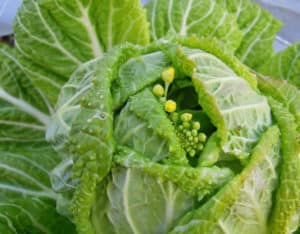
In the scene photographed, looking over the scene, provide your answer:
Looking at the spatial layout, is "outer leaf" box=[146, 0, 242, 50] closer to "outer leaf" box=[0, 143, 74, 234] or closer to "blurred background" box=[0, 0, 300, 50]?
"outer leaf" box=[0, 143, 74, 234]

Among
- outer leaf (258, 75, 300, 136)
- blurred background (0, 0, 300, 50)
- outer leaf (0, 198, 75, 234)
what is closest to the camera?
outer leaf (258, 75, 300, 136)

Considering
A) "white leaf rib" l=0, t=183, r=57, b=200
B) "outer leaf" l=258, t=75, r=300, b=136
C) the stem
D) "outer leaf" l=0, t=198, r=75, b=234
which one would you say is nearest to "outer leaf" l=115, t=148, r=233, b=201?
"outer leaf" l=258, t=75, r=300, b=136

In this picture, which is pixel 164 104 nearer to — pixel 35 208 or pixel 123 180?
pixel 123 180

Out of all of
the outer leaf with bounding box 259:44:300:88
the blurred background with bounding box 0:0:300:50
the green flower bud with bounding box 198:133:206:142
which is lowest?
the blurred background with bounding box 0:0:300:50

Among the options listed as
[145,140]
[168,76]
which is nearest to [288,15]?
[168,76]

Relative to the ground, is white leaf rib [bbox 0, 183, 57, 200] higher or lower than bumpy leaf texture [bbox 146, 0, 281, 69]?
lower

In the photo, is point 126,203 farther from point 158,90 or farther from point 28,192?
point 28,192
